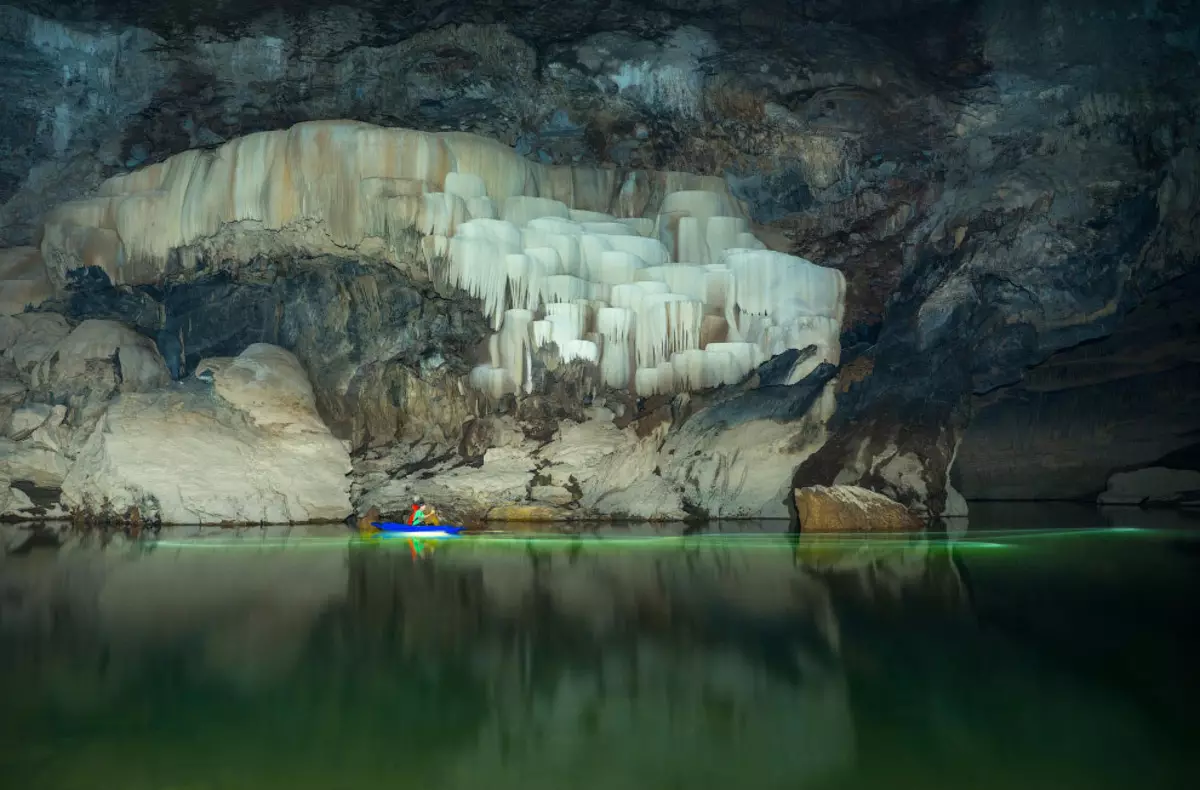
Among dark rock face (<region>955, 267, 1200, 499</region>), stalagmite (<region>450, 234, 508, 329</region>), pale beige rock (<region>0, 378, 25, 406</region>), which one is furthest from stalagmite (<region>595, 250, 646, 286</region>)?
dark rock face (<region>955, 267, 1200, 499</region>)

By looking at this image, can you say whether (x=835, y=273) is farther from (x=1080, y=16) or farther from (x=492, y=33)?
(x=492, y=33)

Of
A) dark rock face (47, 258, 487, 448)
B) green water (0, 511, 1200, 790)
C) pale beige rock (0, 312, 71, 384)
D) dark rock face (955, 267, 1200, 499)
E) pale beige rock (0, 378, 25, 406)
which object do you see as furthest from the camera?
dark rock face (955, 267, 1200, 499)

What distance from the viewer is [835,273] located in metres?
15.6

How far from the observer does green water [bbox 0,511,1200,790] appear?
3506 millimetres

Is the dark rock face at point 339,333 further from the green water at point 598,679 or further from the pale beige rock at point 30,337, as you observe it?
the green water at point 598,679

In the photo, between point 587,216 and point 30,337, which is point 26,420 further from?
point 587,216

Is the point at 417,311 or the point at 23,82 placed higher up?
the point at 23,82

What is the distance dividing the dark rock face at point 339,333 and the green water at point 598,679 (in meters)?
8.10

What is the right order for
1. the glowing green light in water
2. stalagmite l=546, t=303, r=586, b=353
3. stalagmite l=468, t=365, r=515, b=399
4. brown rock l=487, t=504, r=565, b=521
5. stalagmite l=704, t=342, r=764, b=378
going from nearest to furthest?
the glowing green light in water → stalagmite l=546, t=303, r=586, b=353 → stalagmite l=704, t=342, r=764, b=378 → stalagmite l=468, t=365, r=515, b=399 → brown rock l=487, t=504, r=565, b=521

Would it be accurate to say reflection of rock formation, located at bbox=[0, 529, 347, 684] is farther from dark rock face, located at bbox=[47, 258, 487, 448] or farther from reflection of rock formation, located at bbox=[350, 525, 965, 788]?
dark rock face, located at bbox=[47, 258, 487, 448]

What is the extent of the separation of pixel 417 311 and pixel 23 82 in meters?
6.83

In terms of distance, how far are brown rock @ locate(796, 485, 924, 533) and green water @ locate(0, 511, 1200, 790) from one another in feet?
20.1

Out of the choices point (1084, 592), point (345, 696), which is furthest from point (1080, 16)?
point (345, 696)

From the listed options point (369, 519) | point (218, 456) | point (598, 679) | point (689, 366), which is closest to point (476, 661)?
point (598, 679)
